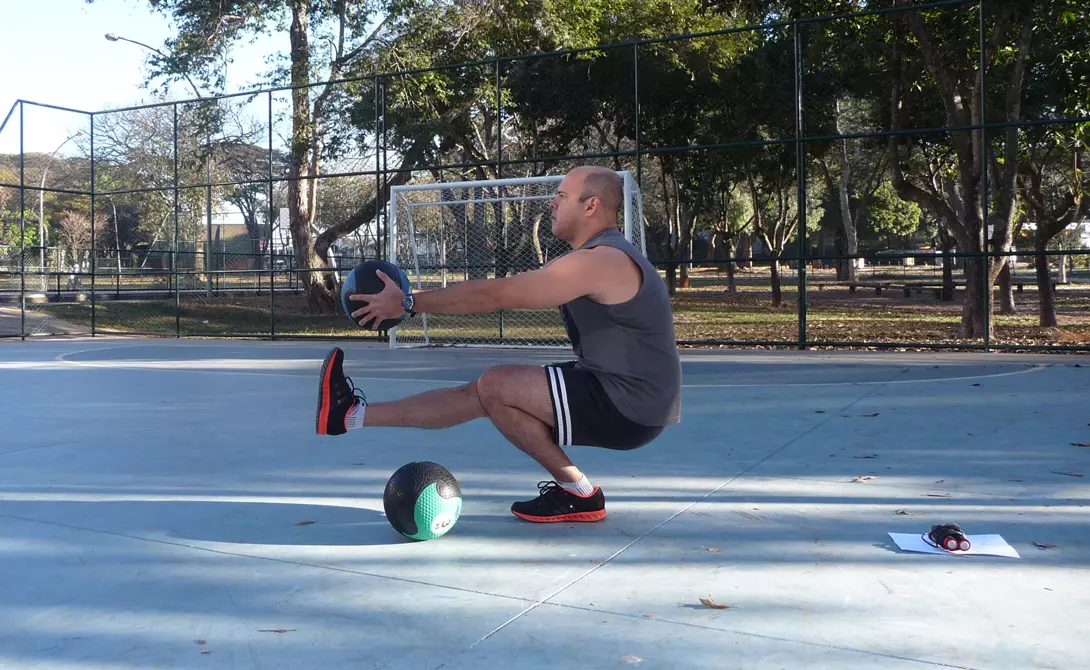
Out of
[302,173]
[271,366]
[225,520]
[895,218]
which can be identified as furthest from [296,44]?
[895,218]

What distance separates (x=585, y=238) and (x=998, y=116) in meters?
20.2

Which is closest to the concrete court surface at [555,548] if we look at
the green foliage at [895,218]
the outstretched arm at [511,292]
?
the outstretched arm at [511,292]

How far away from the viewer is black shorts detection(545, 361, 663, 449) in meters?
4.08

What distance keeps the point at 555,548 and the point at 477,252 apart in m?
13.5

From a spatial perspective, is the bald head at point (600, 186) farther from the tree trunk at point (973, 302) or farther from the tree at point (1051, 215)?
the tree trunk at point (973, 302)

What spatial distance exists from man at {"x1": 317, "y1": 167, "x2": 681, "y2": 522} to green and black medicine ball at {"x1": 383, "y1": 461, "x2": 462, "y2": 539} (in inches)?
8.4

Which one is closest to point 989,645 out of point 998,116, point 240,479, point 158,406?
point 240,479

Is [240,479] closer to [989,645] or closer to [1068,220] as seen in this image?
[989,645]

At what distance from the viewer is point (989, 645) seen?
2910 mm

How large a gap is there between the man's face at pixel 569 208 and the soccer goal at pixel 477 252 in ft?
32.3

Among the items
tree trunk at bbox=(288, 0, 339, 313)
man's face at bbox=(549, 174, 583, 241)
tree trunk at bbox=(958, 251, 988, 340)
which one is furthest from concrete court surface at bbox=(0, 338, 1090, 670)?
tree trunk at bbox=(288, 0, 339, 313)

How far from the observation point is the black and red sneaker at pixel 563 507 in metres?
4.42

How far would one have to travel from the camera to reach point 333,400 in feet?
13.5

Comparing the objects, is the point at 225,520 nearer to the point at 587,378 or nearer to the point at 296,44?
the point at 587,378
